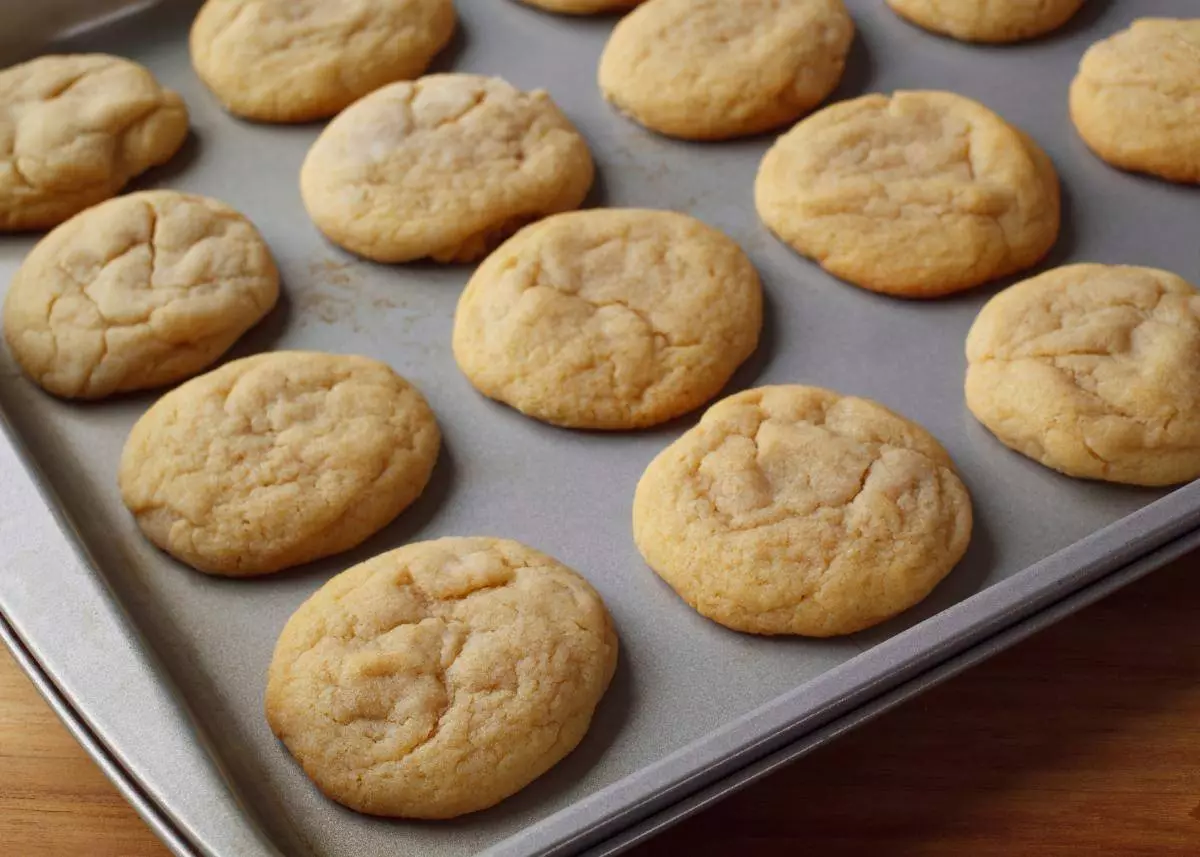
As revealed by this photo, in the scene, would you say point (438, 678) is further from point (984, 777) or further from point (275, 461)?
point (984, 777)

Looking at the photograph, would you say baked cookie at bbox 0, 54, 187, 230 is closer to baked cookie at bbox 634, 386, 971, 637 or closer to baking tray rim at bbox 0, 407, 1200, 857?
baking tray rim at bbox 0, 407, 1200, 857

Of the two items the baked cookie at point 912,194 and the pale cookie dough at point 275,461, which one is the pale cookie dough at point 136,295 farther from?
the baked cookie at point 912,194

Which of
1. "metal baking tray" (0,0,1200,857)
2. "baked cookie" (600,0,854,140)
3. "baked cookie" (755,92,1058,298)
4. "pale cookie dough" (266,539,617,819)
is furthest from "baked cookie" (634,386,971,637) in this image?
"baked cookie" (600,0,854,140)

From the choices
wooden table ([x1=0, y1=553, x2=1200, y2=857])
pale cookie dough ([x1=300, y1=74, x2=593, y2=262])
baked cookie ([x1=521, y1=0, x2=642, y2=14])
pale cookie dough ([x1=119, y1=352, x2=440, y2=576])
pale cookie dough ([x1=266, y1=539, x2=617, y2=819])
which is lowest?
wooden table ([x1=0, y1=553, x2=1200, y2=857])

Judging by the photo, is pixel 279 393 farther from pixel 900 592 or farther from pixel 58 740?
pixel 900 592

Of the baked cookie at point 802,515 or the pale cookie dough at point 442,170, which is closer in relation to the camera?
the baked cookie at point 802,515

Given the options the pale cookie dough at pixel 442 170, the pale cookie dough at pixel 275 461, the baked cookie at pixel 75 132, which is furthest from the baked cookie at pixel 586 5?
the pale cookie dough at pixel 275 461
